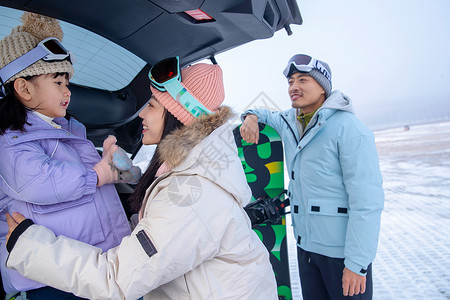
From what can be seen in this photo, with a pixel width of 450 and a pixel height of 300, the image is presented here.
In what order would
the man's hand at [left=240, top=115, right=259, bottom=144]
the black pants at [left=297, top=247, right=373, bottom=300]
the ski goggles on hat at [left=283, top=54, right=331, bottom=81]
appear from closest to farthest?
1. the black pants at [left=297, top=247, right=373, bottom=300]
2. the ski goggles on hat at [left=283, top=54, right=331, bottom=81]
3. the man's hand at [left=240, top=115, right=259, bottom=144]

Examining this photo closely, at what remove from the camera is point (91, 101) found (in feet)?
5.51

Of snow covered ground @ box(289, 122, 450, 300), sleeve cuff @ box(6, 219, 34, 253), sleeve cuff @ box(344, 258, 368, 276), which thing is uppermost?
sleeve cuff @ box(6, 219, 34, 253)

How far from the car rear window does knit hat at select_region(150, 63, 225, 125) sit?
430 millimetres

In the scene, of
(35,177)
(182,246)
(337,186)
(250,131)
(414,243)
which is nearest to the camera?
(182,246)

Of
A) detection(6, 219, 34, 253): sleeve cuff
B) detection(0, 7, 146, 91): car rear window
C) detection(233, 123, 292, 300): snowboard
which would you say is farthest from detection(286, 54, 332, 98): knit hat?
detection(6, 219, 34, 253): sleeve cuff

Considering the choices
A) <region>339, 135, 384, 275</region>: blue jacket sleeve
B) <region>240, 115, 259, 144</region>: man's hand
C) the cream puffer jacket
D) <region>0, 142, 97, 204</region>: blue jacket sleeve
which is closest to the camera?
the cream puffer jacket

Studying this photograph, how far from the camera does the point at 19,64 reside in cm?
98

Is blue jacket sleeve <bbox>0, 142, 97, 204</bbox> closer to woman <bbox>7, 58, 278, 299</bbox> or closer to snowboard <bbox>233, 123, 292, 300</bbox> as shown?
woman <bbox>7, 58, 278, 299</bbox>

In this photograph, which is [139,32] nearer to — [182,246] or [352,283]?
[182,246]

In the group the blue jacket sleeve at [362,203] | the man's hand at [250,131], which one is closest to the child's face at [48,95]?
the man's hand at [250,131]

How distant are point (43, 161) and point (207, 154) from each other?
0.55m

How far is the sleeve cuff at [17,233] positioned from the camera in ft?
2.66

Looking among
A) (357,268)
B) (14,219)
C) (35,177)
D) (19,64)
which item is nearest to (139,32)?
(19,64)

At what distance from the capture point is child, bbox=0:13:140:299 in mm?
923
